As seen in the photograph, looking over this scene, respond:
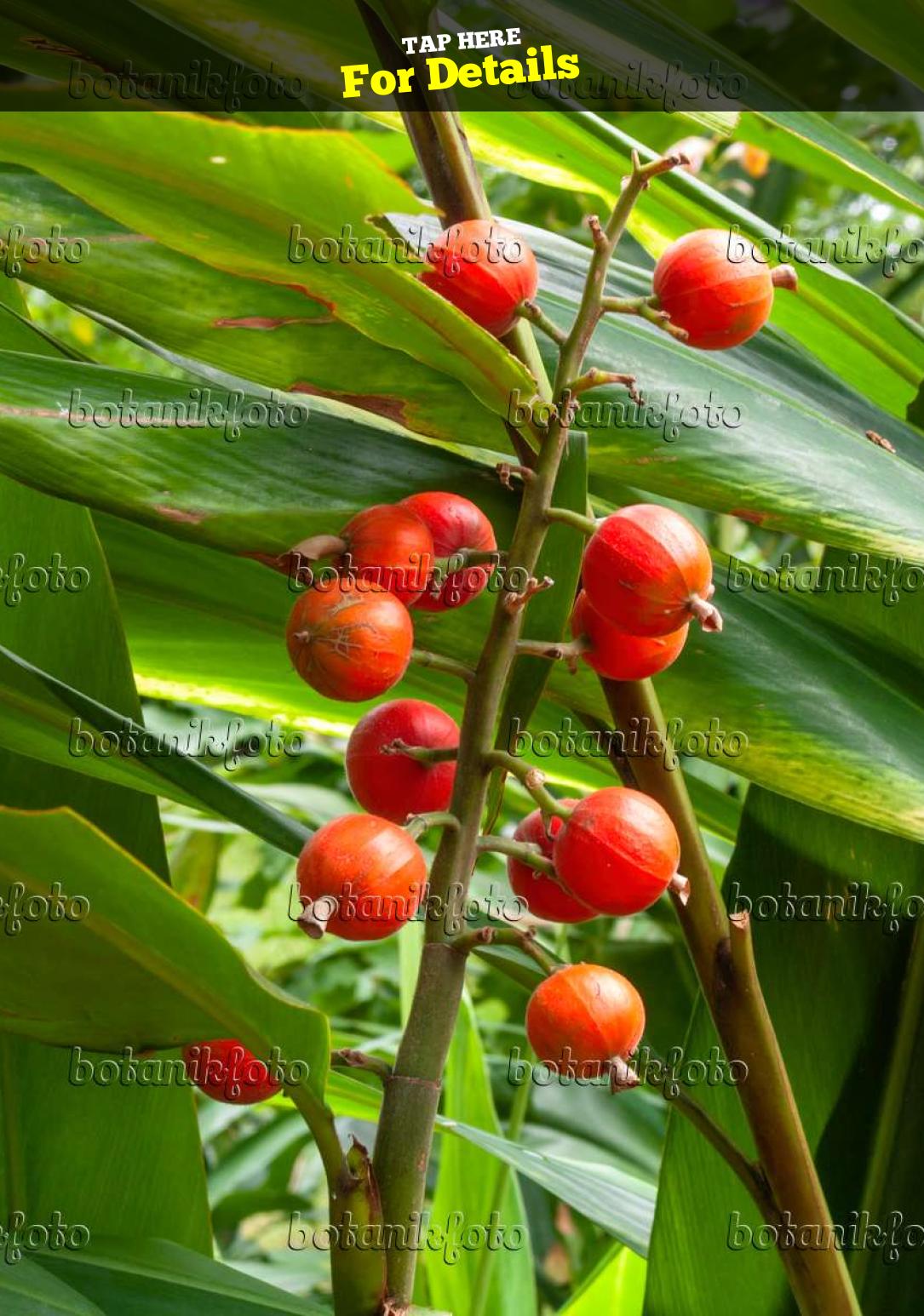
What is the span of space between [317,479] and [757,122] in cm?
56

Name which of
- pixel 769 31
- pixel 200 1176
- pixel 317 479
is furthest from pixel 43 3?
pixel 769 31

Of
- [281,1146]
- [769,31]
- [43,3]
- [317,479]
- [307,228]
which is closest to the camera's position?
[307,228]

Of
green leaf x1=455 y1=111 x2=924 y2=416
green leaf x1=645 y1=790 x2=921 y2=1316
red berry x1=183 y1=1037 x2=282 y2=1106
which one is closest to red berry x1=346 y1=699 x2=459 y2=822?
red berry x1=183 y1=1037 x2=282 y2=1106

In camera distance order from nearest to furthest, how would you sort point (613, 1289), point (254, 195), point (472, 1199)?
point (254, 195) < point (613, 1289) < point (472, 1199)

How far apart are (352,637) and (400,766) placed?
80 mm

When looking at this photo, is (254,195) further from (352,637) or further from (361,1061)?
(361,1061)

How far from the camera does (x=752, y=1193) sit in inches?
20.7

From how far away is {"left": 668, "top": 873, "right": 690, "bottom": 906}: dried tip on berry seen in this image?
475mm

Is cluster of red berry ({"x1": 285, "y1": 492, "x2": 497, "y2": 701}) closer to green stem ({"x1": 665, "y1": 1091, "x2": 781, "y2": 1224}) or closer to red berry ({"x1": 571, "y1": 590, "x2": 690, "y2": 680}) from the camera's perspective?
red berry ({"x1": 571, "y1": 590, "x2": 690, "y2": 680})

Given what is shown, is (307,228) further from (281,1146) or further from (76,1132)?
(281,1146)

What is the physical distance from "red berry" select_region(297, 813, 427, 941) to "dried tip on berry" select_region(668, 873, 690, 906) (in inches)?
3.7

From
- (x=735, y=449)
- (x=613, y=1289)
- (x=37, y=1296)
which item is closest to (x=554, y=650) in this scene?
(x=735, y=449)

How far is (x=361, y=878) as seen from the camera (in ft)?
1.39

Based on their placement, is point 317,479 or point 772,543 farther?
point 772,543
